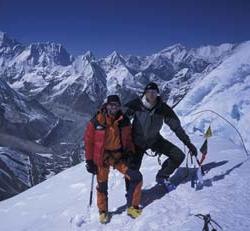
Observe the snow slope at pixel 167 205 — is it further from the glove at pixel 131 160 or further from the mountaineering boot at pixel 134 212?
the glove at pixel 131 160

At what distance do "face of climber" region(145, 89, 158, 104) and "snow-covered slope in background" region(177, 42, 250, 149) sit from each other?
354 inches

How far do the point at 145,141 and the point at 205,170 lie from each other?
244 cm

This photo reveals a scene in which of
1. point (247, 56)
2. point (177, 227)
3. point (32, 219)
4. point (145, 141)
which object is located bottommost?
point (32, 219)

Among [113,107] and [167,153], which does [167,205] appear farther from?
[113,107]

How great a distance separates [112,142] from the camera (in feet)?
33.0

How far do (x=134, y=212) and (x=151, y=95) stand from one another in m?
2.83

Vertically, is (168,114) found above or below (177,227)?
above

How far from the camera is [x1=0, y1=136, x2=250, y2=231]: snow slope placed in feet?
28.8

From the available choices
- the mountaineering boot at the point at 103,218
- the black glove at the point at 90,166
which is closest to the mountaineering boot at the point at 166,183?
the mountaineering boot at the point at 103,218

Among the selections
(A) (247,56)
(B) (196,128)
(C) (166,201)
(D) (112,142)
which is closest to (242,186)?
(C) (166,201)

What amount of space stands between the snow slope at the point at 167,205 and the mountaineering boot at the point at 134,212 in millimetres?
127

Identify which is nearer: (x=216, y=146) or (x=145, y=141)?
(x=145, y=141)

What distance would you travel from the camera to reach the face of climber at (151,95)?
1012cm

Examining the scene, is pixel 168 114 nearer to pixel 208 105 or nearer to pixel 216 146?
pixel 216 146
